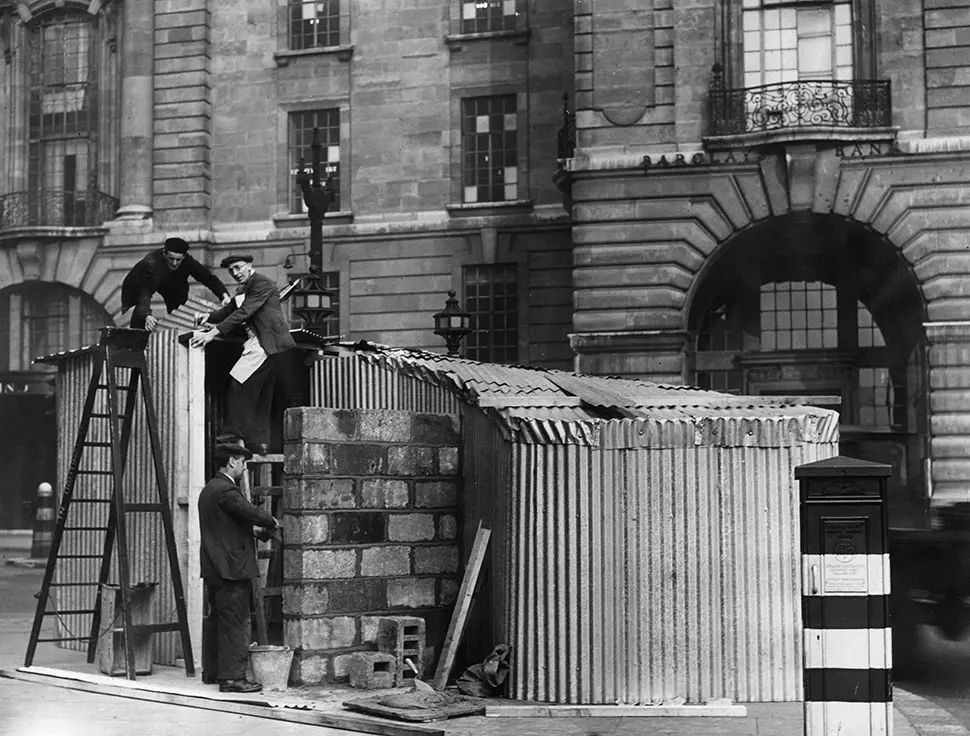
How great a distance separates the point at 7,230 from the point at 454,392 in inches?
1051

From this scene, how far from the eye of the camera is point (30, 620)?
18.0 meters

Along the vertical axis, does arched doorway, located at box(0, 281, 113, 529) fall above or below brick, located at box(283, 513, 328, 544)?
above

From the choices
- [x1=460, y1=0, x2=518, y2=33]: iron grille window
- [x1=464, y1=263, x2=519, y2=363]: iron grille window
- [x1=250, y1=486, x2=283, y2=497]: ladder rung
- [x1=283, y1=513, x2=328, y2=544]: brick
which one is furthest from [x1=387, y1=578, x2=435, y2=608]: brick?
[x1=460, y1=0, x2=518, y2=33]: iron grille window

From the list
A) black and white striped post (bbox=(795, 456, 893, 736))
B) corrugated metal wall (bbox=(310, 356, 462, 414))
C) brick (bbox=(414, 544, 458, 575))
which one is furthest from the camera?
corrugated metal wall (bbox=(310, 356, 462, 414))

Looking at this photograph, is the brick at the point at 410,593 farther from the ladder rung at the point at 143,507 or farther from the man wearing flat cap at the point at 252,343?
the ladder rung at the point at 143,507

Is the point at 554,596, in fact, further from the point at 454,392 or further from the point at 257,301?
the point at 257,301

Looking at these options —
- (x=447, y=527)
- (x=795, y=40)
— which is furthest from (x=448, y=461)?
(x=795, y=40)

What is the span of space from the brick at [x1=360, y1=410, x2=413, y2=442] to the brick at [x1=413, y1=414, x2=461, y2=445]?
113mm

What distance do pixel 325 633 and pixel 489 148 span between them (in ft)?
76.0

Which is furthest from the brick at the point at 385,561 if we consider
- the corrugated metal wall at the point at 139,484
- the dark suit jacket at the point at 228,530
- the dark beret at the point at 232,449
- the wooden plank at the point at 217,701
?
the corrugated metal wall at the point at 139,484

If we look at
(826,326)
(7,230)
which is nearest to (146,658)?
(826,326)

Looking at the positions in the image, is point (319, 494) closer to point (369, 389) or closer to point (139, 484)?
point (369, 389)

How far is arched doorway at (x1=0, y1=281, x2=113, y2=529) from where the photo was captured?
36.6 metres

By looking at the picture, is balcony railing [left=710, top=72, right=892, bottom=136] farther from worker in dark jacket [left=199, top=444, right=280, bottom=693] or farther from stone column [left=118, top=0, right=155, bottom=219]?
worker in dark jacket [left=199, top=444, right=280, bottom=693]
